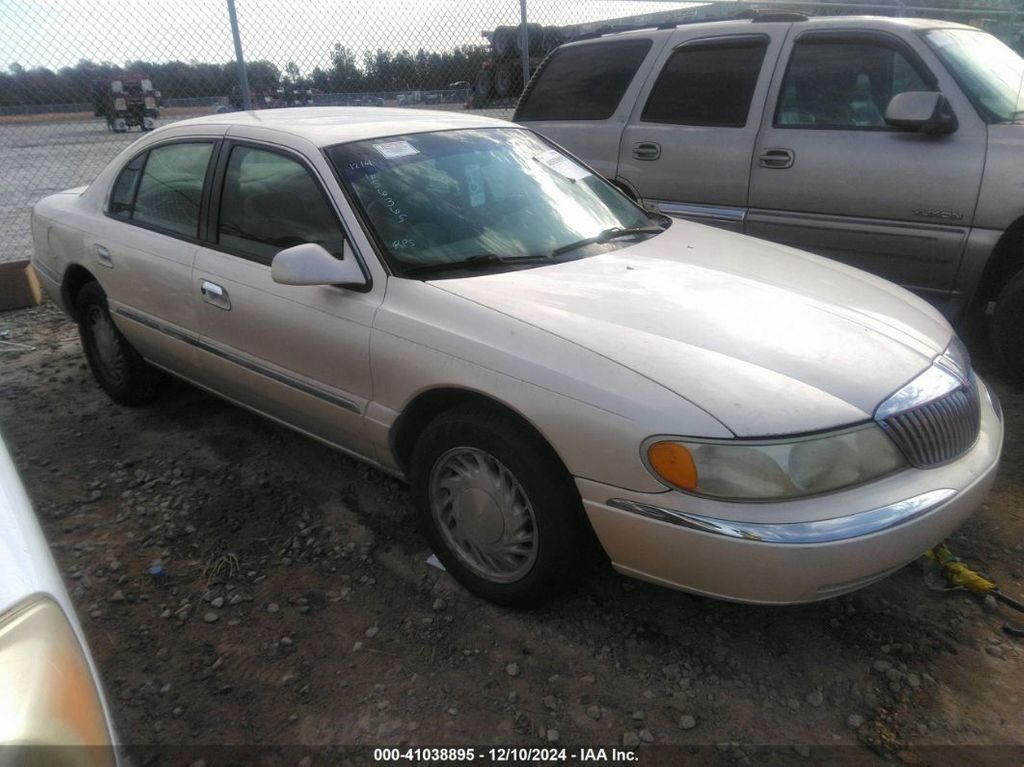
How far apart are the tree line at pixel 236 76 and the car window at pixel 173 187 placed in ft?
9.97

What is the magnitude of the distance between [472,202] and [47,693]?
94.9 inches

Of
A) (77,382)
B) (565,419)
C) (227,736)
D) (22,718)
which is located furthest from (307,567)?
(77,382)

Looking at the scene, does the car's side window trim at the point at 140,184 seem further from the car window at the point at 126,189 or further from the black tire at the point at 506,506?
the black tire at the point at 506,506

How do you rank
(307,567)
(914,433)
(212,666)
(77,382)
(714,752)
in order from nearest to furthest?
(714,752)
(914,433)
(212,666)
(307,567)
(77,382)

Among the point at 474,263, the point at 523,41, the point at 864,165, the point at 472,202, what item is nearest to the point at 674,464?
the point at 474,263

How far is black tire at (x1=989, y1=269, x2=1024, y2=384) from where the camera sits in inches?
168

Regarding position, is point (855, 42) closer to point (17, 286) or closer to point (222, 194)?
point (222, 194)

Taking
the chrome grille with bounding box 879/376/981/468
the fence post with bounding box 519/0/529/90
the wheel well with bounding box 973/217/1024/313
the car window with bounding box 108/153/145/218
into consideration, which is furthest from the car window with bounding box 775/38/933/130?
the fence post with bounding box 519/0/529/90

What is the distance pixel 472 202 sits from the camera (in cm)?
320

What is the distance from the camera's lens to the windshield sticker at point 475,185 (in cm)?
321

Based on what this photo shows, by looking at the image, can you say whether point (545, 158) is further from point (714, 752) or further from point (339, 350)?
point (714, 752)

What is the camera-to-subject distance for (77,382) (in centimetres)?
496

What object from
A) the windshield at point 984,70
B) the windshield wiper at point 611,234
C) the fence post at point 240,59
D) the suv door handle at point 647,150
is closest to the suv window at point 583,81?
the suv door handle at point 647,150

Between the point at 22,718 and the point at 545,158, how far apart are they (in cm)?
310
